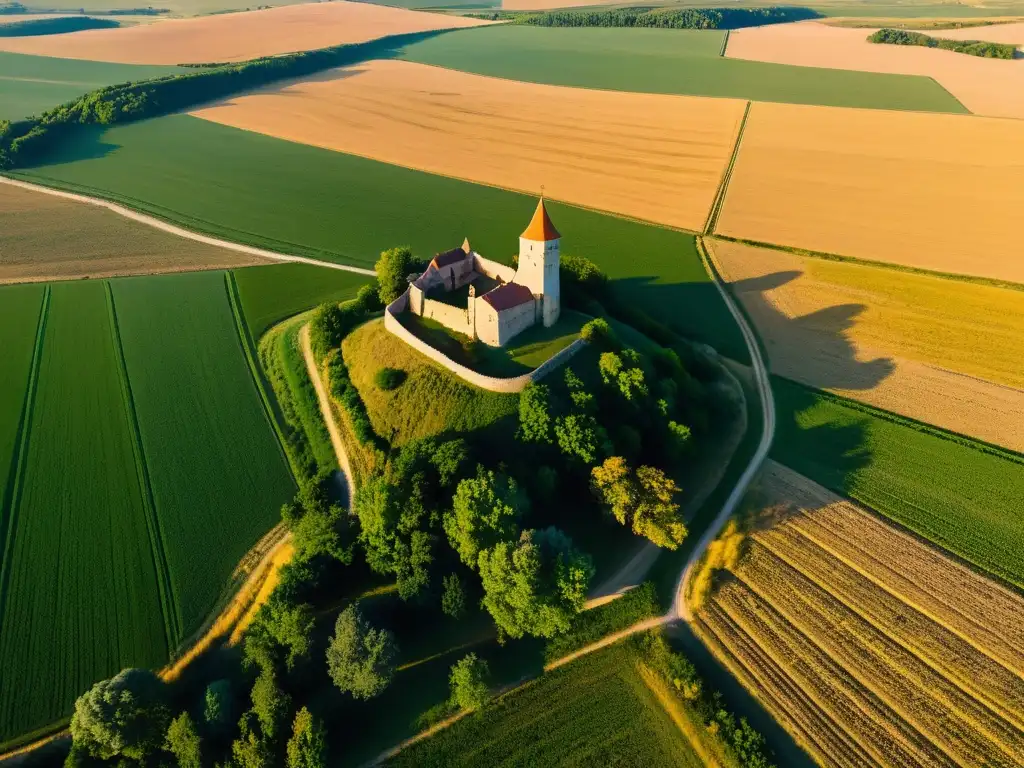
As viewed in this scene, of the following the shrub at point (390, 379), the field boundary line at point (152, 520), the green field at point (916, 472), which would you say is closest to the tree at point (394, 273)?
the shrub at point (390, 379)

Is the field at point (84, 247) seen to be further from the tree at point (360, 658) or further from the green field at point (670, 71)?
the green field at point (670, 71)

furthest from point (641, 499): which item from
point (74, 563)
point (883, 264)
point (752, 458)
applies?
point (883, 264)

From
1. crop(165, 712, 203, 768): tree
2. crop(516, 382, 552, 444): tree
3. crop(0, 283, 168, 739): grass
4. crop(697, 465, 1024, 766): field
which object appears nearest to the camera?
crop(165, 712, 203, 768): tree

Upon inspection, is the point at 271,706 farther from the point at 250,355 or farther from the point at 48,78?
the point at 48,78

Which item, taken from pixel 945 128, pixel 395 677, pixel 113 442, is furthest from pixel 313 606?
pixel 945 128

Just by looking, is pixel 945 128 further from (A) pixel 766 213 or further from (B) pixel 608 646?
(B) pixel 608 646

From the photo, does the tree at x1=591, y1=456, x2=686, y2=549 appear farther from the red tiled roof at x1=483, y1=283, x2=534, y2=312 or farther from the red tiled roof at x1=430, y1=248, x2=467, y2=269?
the red tiled roof at x1=430, y1=248, x2=467, y2=269

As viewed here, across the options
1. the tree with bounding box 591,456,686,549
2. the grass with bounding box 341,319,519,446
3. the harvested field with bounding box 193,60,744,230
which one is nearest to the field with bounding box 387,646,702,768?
the tree with bounding box 591,456,686,549
